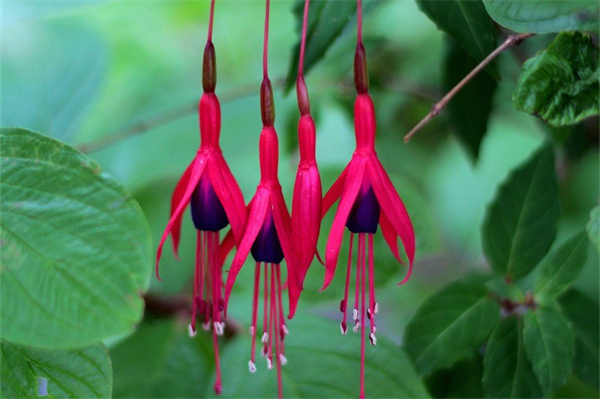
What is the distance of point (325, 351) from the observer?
0.70 metres

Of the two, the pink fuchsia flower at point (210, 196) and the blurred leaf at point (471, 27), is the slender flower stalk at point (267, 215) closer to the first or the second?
the pink fuchsia flower at point (210, 196)

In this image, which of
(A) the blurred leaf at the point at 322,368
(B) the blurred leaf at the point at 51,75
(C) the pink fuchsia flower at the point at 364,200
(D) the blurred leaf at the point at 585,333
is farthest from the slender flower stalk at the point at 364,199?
(B) the blurred leaf at the point at 51,75

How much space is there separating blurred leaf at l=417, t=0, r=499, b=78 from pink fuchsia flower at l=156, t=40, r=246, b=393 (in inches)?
7.2

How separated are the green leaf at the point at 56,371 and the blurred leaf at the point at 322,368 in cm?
18

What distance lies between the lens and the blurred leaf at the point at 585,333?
0.65 m

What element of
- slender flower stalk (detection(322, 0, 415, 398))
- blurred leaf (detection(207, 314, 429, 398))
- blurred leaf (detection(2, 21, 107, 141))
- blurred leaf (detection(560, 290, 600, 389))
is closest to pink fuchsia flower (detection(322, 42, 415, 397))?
slender flower stalk (detection(322, 0, 415, 398))

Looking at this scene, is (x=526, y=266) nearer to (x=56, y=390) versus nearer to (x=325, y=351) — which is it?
(x=325, y=351)

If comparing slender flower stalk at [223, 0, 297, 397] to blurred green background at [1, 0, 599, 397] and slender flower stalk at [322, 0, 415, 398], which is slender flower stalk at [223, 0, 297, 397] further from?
blurred green background at [1, 0, 599, 397]

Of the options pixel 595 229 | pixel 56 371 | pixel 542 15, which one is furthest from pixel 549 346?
pixel 56 371

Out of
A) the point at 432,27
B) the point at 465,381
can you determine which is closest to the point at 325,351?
the point at 465,381

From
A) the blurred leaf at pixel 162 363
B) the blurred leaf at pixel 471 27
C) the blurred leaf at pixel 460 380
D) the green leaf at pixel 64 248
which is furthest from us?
the blurred leaf at pixel 162 363

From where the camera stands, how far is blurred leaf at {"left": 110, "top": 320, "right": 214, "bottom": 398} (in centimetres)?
79

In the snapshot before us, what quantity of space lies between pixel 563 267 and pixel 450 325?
0.35 ft

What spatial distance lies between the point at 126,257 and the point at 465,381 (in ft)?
1.26
